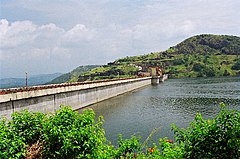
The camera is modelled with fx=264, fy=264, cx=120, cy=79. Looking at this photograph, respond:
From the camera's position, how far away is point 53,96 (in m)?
34.8

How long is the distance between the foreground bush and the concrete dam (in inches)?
613

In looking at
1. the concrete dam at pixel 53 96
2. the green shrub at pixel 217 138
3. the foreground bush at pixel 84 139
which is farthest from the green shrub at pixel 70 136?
the concrete dam at pixel 53 96

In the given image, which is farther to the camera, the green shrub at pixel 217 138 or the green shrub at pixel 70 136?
the green shrub at pixel 70 136

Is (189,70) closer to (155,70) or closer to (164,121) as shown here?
(155,70)

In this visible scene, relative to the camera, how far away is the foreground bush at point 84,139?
306 inches

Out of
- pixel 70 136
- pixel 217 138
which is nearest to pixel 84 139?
pixel 70 136

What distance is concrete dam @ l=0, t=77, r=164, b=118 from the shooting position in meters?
24.9

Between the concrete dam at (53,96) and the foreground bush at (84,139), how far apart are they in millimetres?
15573

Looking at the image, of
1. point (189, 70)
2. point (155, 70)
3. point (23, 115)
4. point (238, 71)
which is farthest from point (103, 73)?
point (23, 115)

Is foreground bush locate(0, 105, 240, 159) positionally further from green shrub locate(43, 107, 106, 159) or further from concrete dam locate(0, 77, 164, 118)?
concrete dam locate(0, 77, 164, 118)

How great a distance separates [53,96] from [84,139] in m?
27.4

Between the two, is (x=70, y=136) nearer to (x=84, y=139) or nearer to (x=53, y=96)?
(x=84, y=139)

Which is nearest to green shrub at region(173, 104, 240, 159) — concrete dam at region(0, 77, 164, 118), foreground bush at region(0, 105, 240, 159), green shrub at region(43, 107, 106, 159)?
foreground bush at region(0, 105, 240, 159)

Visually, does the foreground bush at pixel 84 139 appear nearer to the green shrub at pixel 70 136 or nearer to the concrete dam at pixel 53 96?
the green shrub at pixel 70 136
